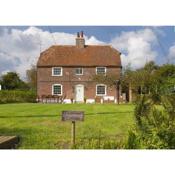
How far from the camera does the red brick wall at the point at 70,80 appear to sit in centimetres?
2858

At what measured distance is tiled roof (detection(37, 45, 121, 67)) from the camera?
96.7 feet

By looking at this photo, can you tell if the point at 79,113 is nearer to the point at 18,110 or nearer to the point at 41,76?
the point at 18,110

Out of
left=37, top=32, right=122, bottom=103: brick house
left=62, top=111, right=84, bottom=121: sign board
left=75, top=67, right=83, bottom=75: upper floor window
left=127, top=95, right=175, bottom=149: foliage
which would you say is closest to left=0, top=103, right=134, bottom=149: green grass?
left=62, top=111, right=84, bottom=121: sign board

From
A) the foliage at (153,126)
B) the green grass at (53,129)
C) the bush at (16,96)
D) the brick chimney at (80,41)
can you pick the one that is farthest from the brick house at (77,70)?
the foliage at (153,126)

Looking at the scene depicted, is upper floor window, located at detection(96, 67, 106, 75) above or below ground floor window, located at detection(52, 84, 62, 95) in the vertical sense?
above

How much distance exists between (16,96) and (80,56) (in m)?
10.9

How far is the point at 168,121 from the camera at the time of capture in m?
7.76

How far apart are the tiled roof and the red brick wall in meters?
0.43

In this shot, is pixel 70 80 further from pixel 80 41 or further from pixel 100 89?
pixel 80 41

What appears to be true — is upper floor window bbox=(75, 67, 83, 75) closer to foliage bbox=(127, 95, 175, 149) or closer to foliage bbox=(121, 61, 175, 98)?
foliage bbox=(121, 61, 175, 98)

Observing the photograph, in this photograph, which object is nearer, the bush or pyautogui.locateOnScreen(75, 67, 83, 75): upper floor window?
the bush
